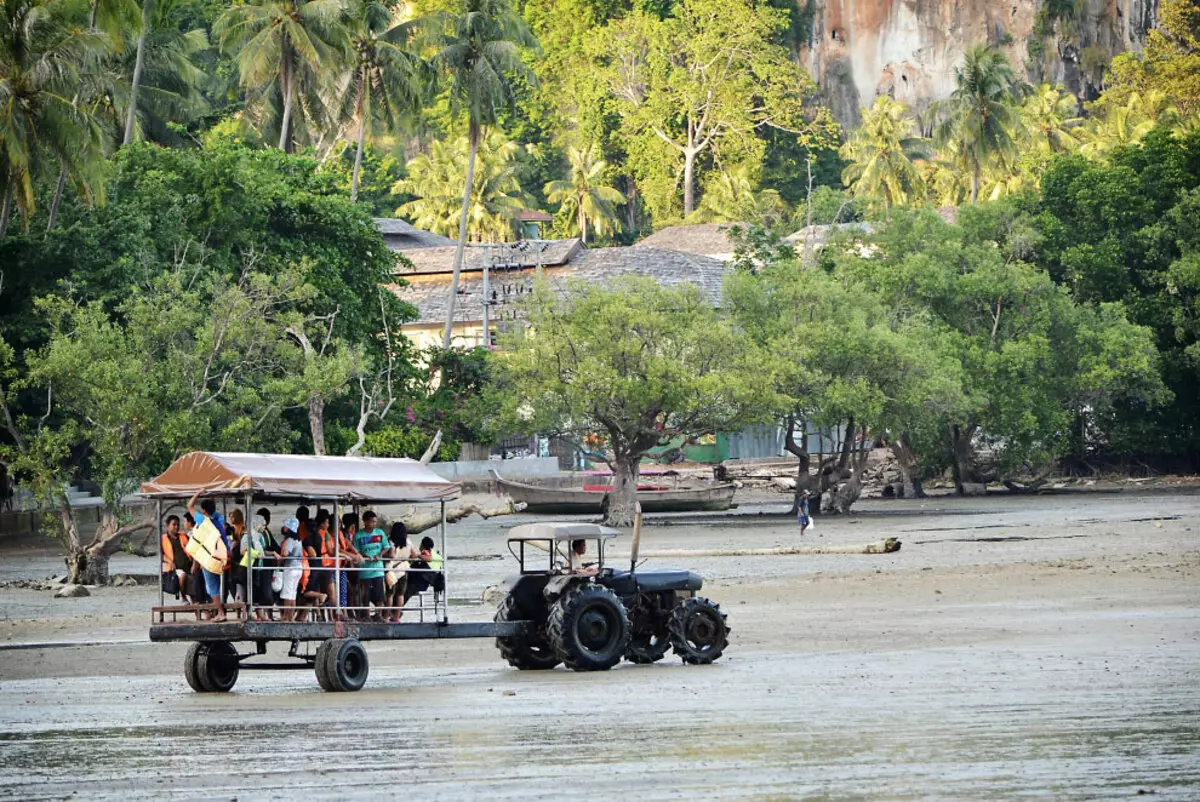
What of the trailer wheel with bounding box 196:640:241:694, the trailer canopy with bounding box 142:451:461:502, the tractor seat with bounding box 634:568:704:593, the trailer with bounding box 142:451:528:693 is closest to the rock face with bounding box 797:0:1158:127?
the tractor seat with bounding box 634:568:704:593

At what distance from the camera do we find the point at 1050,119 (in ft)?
322

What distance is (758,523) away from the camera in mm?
49281

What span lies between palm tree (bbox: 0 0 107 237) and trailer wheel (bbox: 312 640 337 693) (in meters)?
25.3

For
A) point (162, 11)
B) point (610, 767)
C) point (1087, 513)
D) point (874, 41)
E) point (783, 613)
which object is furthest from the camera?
point (874, 41)

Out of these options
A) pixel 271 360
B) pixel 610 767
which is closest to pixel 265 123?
pixel 271 360

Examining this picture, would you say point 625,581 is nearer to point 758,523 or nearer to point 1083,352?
point 758,523

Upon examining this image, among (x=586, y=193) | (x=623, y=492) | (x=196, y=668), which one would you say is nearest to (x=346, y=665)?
(x=196, y=668)

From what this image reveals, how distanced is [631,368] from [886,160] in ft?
168

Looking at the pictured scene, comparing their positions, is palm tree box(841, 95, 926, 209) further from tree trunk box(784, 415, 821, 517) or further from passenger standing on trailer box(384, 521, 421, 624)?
passenger standing on trailer box(384, 521, 421, 624)

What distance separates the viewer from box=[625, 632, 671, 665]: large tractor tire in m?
19.3

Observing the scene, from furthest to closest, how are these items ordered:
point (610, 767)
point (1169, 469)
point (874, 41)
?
point (874, 41) < point (1169, 469) < point (610, 767)

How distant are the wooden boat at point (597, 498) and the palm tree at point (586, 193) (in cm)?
4467

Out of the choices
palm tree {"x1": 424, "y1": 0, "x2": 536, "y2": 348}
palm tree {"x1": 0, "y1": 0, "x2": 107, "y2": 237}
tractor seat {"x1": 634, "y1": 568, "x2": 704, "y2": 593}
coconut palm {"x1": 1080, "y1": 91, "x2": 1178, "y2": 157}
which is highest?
coconut palm {"x1": 1080, "y1": 91, "x2": 1178, "y2": 157}

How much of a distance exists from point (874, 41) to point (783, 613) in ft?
314
